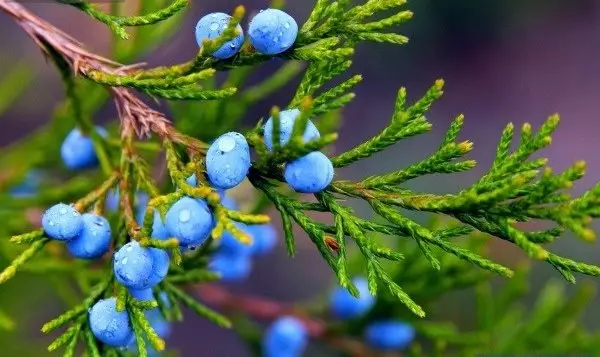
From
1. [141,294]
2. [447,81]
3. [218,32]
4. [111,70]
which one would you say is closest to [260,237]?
[141,294]

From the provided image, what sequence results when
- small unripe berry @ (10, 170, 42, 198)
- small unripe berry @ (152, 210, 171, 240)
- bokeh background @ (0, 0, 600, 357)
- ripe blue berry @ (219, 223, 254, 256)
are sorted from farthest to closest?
bokeh background @ (0, 0, 600, 357) → small unripe berry @ (10, 170, 42, 198) → ripe blue berry @ (219, 223, 254, 256) → small unripe berry @ (152, 210, 171, 240)

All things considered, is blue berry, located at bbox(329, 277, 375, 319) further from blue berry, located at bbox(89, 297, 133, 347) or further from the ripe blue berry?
blue berry, located at bbox(89, 297, 133, 347)

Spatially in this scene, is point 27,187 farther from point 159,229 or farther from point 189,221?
point 189,221

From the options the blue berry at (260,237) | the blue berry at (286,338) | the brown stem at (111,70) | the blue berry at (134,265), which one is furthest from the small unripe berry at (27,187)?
the blue berry at (134,265)

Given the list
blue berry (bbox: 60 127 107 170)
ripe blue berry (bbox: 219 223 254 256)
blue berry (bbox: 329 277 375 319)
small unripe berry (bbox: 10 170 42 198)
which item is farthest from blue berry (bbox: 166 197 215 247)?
small unripe berry (bbox: 10 170 42 198)

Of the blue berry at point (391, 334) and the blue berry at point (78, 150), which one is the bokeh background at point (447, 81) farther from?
the blue berry at point (78, 150)

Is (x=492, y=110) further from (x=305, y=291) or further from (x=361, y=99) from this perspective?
(x=305, y=291)
